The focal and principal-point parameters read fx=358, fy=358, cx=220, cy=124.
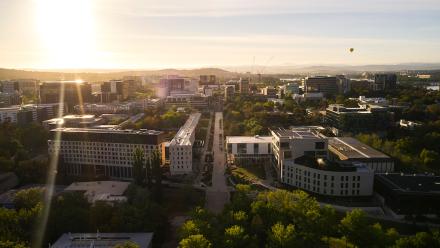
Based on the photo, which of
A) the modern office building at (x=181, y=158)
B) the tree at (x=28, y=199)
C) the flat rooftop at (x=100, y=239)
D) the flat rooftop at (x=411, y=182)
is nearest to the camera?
the flat rooftop at (x=100, y=239)

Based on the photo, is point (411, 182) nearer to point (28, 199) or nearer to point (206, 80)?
point (28, 199)

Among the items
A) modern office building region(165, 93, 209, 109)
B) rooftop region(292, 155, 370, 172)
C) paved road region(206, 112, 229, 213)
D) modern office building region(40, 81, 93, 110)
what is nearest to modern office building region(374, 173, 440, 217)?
rooftop region(292, 155, 370, 172)

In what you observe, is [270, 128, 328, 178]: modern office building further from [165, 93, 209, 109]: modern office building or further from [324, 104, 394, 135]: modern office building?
[165, 93, 209, 109]: modern office building

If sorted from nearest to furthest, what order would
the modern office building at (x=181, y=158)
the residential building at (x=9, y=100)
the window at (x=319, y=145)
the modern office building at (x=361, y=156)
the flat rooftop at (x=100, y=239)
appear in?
the flat rooftop at (x=100, y=239), the modern office building at (x=361, y=156), the window at (x=319, y=145), the modern office building at (x=181, y=158), the residential building at (x=9, y=100)

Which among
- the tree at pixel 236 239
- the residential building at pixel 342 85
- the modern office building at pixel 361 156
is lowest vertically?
the tree at pixel 236 239

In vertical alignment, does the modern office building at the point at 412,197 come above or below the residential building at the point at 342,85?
below

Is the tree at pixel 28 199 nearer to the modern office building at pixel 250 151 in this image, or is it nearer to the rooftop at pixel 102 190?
the rooftop at pixel 102 190

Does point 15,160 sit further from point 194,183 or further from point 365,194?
point 365,194

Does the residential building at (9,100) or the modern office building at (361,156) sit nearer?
the modern office building at (361,156)

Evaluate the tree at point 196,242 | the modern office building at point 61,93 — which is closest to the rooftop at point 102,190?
the tree at point 196,242
